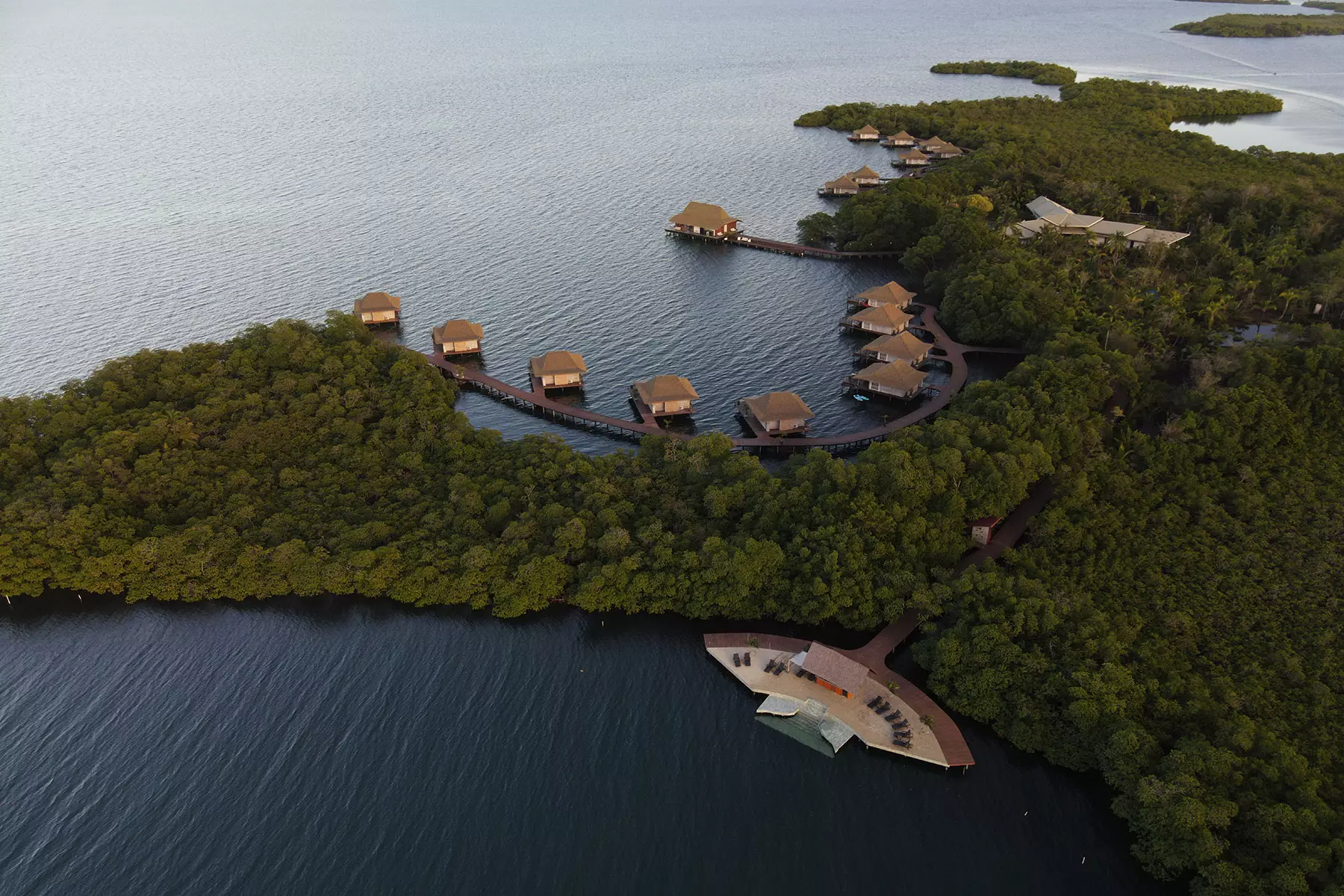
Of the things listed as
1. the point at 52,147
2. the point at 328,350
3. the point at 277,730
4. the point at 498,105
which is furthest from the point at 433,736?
the point at 498,105

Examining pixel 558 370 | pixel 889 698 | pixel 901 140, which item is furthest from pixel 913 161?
pixel 889 698

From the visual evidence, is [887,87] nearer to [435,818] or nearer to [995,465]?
[995,465]

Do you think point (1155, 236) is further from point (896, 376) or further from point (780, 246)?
point (896, 376)

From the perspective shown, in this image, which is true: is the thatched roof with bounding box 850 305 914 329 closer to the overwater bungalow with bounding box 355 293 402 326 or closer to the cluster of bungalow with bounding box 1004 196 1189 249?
the cluster of bungalow with bounding box 1004 196 1189 249

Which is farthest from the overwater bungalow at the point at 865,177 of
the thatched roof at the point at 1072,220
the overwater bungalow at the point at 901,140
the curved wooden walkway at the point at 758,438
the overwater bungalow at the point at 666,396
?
the overwater bungalow at the point at 666,396

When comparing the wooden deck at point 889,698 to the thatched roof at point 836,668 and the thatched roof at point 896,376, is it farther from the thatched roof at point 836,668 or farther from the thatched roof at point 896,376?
the thatched roof at point 896,376

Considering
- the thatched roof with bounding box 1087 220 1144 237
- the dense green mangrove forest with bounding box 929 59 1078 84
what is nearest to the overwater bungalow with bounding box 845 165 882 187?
the thatched roof with bounding box 1087 220 1144 237
